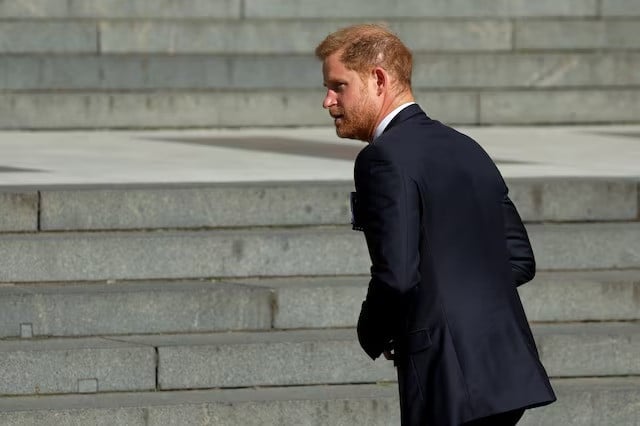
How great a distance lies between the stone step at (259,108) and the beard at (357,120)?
25.1ft

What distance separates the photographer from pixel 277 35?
12195 millimetres

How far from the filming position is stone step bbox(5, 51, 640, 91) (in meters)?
11.4

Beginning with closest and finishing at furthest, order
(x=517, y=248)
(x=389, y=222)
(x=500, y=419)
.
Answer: (x=389, y=222) < (x=500, y=419) < (x=517, y=248)

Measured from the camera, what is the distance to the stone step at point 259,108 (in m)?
11.0

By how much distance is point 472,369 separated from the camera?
11.4ft

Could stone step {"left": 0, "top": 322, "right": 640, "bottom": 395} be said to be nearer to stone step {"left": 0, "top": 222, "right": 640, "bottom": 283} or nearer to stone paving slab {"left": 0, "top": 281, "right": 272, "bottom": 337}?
stone paving slab {"left": 0, "top": 281, "right": 272, "bottom": 337}

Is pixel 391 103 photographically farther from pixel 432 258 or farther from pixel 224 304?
pixel 224 304

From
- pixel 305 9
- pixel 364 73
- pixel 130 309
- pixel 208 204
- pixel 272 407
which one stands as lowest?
pixel 272 407

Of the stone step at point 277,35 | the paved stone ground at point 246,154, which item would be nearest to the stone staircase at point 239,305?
the paved stone ground at point 246,154

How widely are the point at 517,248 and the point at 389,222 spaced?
19.0 inches

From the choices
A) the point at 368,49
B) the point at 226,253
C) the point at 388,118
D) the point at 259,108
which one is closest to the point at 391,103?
the point at 388,118

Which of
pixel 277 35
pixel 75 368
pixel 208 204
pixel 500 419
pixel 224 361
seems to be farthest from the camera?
pixel 277 35

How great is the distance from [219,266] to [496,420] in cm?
345

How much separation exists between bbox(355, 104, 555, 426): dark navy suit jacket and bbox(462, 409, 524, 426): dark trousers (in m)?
0.04
